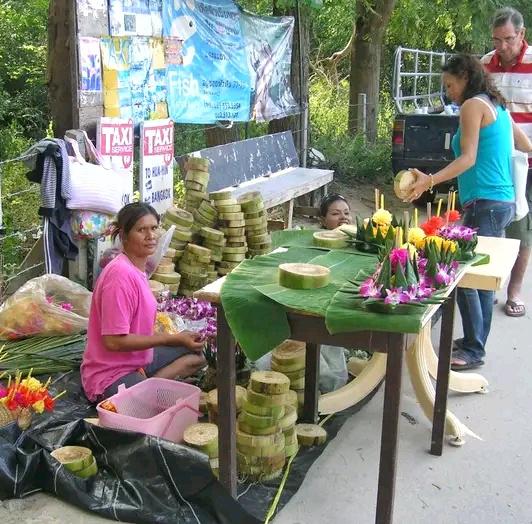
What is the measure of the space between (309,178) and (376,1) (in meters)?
4.78

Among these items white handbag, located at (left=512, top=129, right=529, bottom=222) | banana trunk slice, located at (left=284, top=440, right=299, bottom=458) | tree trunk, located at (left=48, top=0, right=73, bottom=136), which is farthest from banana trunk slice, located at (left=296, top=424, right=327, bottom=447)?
tree trunk, located at (left=48, top=0, right=73, bottom=136)

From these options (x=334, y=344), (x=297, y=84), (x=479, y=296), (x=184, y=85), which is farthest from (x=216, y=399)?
(x=297, y=84)

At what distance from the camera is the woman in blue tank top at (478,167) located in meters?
4.23

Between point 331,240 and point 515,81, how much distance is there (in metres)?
2.81

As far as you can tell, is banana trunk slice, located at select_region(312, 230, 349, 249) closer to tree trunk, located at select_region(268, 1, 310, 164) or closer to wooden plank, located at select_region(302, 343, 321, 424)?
wooden plank, located at select_region(302, 343, 321, 424)

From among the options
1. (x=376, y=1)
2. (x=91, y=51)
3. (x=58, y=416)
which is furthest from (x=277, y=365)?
(x=376, y=1)

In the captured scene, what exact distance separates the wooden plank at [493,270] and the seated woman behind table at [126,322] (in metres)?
1.30

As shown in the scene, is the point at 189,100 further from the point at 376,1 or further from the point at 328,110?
the point at 328,110

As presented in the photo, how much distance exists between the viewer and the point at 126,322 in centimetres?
342

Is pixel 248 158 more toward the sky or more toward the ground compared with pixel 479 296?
more toward the sky

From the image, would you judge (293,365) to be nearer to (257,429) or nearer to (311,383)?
(311,383)

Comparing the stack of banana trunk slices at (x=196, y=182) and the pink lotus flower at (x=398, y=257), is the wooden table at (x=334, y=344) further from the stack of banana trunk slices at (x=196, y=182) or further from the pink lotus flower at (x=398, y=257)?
the stack of banana trunk slices at (x=196, y=182)

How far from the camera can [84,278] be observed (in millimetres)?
5207

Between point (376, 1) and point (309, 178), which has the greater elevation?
point (376, 1)
